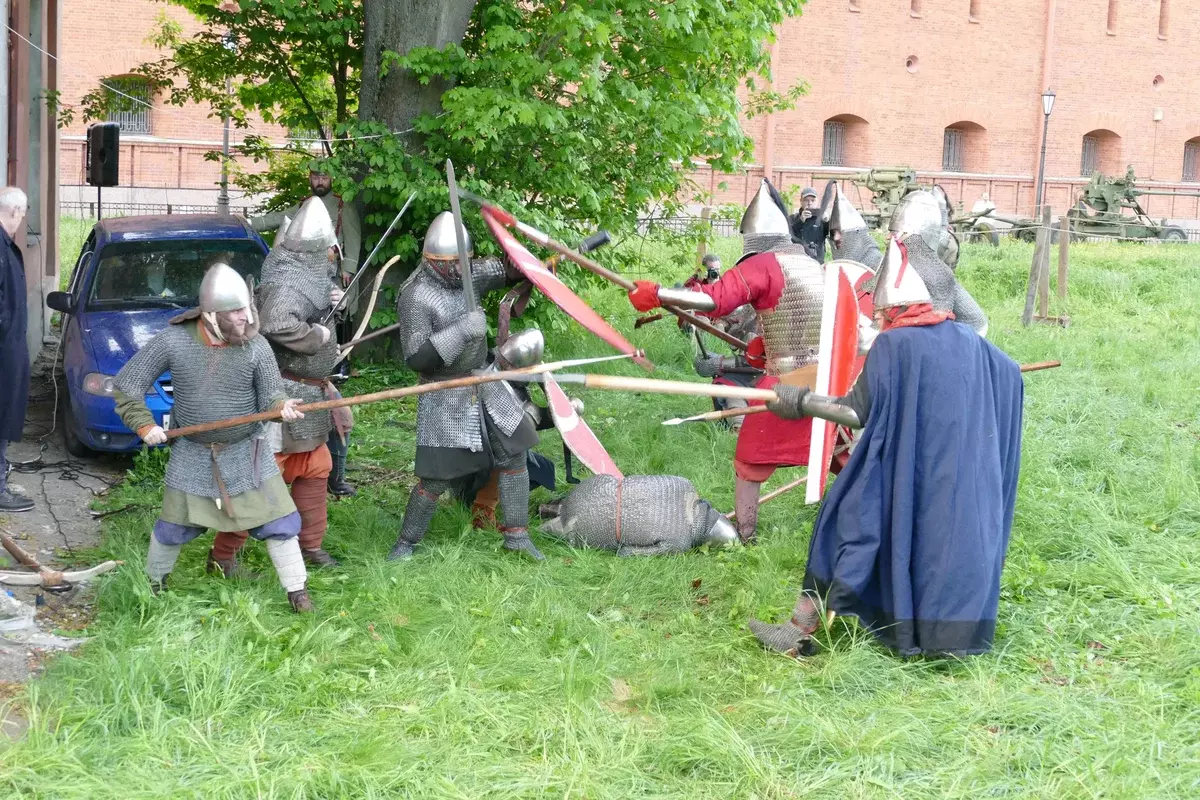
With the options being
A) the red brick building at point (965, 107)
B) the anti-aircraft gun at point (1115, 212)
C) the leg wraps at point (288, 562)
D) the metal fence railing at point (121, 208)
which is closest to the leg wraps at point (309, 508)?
the leg wraps at point (288, 562)

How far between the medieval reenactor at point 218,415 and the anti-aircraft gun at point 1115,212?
72.7 feet

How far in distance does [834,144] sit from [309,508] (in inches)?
933

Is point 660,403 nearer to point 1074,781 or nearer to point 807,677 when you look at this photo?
point 807,677

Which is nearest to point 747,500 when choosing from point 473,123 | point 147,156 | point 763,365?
point 763,365

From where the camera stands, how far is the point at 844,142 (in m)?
27.6

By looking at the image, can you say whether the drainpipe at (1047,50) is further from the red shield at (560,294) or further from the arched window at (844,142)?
the red shield at (560,294)

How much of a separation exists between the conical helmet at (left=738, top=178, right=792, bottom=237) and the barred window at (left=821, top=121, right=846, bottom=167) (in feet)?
73.4

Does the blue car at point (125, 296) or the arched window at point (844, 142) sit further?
the arched window at point (844, 142)

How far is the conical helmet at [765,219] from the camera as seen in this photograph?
5.86 m

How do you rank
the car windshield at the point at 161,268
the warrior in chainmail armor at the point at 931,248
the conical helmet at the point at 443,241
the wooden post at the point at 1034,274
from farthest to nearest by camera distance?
1. the wooden post at the point at 1034,274
2. the car windshield at the point at 161,268
3. the warrior in chainmail armor at the point at 931,248
4. the conical helmet at the point at 443,241

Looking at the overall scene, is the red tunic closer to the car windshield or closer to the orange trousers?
the orange trousers

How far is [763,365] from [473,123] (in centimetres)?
302

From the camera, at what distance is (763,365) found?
6.12m

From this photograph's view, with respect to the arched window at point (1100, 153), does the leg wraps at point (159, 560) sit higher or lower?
lower
